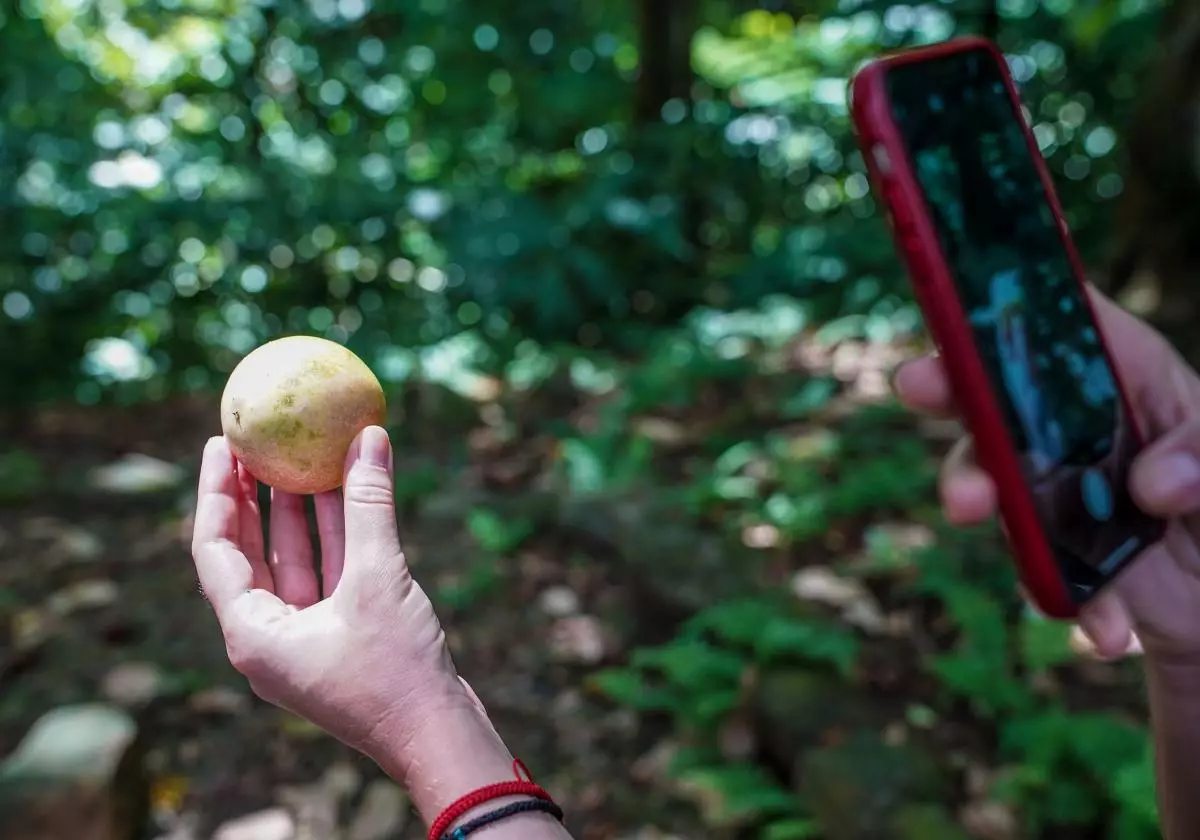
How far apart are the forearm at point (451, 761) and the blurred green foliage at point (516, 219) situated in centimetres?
232

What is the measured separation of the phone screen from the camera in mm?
1340

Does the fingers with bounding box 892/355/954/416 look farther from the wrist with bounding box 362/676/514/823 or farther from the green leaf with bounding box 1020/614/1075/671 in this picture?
the green leaf with bounding box 1020/614/1075/671

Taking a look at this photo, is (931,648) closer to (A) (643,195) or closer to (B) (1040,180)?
(B) (1040,180)

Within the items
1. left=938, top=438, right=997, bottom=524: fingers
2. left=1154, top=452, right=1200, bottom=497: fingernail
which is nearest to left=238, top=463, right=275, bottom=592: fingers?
left=938, top=438, right=997, bottom=524: fingers

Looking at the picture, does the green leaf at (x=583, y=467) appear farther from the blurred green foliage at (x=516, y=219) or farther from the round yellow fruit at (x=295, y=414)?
the round yellow fruit at (x=295, y=414)

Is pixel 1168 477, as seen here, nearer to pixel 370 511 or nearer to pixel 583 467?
pixel 370 511

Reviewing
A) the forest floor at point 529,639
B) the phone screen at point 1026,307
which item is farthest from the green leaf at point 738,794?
the phone screen at point 1026,307

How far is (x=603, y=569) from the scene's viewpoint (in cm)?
390

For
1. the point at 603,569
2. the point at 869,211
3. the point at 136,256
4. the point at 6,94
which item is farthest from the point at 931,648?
the point at 6,94

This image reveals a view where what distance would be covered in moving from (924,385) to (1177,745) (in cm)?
76

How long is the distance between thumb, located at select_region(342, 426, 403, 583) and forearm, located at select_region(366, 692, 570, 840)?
0.20 meters

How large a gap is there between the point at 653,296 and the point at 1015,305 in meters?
4.39

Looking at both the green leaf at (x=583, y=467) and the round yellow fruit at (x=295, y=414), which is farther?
the green leaf at (x=583, y=467)

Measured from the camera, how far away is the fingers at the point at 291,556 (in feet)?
4.84
